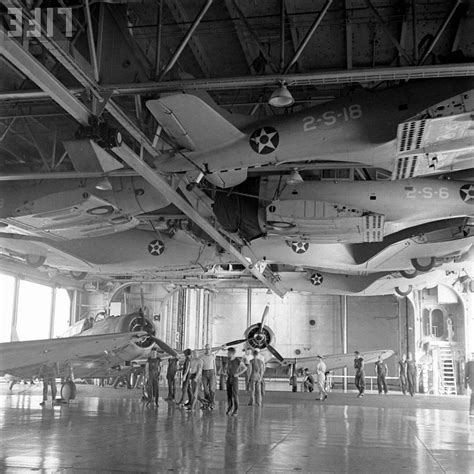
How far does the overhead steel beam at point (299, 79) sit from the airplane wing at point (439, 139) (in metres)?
0.62

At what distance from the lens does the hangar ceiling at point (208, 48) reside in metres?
7.55

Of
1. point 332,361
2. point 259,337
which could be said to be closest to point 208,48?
point 259,337

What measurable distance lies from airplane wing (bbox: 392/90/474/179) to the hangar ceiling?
2.32 feet

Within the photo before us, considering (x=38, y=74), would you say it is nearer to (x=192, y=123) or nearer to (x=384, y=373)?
(x=192, y=123)

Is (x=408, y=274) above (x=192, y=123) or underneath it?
underneath

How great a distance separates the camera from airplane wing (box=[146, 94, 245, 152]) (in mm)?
8477

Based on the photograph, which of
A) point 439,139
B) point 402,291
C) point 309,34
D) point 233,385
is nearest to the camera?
point 309,34

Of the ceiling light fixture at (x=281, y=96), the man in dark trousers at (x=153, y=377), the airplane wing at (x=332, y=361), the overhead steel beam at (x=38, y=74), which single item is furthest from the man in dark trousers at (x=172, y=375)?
the ceiling light fixture at (x=281, y=96)

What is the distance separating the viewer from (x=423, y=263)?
19.0 m

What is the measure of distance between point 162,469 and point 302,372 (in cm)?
2068

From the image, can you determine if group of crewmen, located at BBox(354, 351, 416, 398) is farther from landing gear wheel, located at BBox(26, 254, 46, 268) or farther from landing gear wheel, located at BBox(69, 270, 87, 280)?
landing gear wheel, located at BBox(26, 254, 46, 268)

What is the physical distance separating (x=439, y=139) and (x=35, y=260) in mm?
14461

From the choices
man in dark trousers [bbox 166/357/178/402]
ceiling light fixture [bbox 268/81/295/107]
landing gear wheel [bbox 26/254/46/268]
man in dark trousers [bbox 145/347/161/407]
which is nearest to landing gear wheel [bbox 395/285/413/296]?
man in dark trousers [bbox 166/357/178/402]

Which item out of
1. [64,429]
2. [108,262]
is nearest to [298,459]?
[64,429]
